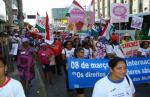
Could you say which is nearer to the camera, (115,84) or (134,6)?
(115,84)

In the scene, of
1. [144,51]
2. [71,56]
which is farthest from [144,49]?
[71,56]

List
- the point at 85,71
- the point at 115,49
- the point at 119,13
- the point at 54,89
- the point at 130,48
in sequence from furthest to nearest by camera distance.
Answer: the point at 119,13 < the point at 115,49 < the point at 130,48 < the point at 54,89 < the point at 85,71

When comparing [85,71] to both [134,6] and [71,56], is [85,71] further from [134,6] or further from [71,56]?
[134,6]

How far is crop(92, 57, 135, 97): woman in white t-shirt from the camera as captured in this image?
13.3 feet

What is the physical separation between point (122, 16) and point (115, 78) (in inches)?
414

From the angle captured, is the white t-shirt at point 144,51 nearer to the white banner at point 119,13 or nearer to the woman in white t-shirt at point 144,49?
the woman in white t-shirt at point 144,49

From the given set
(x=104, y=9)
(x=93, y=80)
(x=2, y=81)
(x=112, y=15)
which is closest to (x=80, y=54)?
(x=93, y=80)

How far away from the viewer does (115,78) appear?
4.15 meters

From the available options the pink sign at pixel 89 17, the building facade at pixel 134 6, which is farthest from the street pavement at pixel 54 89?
the building facade at pixel 134 6

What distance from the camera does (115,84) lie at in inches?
161

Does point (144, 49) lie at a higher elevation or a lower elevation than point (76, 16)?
lower

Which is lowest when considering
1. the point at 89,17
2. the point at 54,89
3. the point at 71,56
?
A: the point at 54,89

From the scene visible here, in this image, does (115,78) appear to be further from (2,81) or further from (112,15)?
(112,15)

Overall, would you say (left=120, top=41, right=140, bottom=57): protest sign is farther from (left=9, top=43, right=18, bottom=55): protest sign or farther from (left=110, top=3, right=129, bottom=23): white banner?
(left=9, top=43, right=18, bottom=55): protest sign
